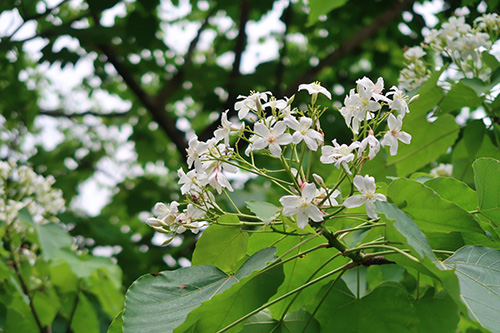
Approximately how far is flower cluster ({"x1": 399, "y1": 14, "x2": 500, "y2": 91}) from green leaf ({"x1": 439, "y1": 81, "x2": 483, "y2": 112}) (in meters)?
0.19

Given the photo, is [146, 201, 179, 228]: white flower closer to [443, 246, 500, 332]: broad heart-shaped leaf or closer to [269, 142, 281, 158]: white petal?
[269, 142, 281, 158]: white petal

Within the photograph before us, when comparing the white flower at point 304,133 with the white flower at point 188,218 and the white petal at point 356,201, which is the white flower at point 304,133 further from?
the white flower at point 188,218

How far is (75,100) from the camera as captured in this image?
776 cm

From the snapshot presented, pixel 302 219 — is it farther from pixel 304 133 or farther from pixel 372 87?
pixel 372 87

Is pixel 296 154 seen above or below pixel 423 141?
above

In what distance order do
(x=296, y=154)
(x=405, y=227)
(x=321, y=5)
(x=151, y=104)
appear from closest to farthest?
(x=405, y=227)
(x=296, y=154)
(x=321, y=5)
(x=151, y=104)

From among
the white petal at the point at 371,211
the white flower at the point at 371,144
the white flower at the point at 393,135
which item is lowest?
the white petal at the point at 371,211

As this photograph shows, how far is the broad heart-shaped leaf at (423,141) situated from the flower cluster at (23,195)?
5.99 ft

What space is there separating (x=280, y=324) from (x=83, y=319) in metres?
1.75

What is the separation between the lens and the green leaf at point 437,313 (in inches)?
53.1

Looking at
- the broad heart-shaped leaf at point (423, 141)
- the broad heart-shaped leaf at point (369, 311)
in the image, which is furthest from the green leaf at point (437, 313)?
the broad heart-shaped leaf at point (423, 141)

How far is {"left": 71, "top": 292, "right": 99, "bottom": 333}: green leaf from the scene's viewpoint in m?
2.66

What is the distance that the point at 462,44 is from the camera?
6.10 feet

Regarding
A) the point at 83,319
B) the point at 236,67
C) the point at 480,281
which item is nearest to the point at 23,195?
the point at 83,319
